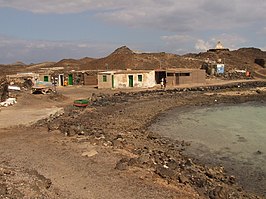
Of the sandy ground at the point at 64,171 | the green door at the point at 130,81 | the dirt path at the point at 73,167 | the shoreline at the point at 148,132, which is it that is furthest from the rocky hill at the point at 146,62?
the dirt path at the point at 73,167

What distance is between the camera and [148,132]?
76.0 feet

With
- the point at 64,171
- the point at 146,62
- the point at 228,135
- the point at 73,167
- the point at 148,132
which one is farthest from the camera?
the point at 146,62

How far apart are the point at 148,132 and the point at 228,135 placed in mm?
5496

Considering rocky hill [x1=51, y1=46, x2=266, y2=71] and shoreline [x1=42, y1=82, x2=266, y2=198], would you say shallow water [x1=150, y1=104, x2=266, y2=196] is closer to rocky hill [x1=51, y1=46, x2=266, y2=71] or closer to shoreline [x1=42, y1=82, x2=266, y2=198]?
shoreline [x1=42, y1=82, x2=266, y2=198]

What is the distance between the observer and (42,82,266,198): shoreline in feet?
43.8

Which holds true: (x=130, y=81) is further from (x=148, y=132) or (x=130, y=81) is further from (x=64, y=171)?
(x=64, y=171)

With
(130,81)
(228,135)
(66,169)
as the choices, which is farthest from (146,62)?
(66,169)

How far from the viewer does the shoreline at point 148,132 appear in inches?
525

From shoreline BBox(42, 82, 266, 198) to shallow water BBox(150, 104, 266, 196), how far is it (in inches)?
40.7

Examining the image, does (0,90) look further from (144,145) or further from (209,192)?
(209,192)

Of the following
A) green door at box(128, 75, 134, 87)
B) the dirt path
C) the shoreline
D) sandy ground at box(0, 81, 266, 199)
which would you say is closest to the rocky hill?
green door at box(128, 75, 134, 87)

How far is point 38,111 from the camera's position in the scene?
85.6 ft

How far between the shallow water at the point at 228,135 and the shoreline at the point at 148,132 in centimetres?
103

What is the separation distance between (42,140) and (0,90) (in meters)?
14.7
